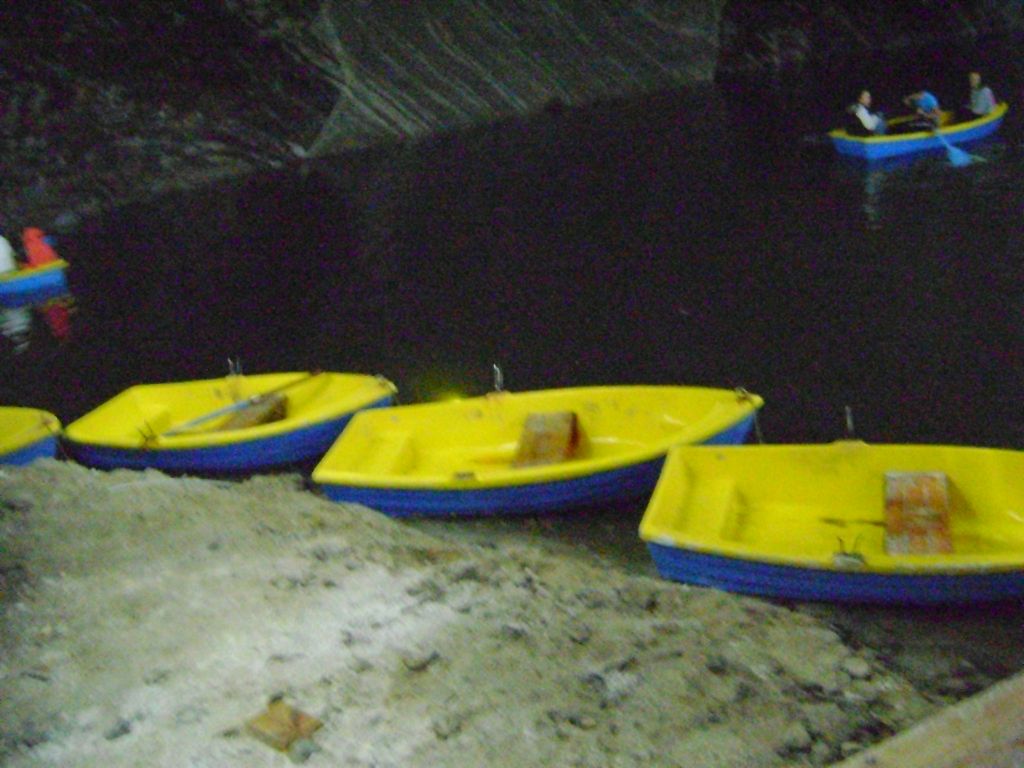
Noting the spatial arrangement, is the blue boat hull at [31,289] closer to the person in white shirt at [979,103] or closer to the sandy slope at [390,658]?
the sandy slope at [390,658]

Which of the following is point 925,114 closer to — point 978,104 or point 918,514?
point 978,104

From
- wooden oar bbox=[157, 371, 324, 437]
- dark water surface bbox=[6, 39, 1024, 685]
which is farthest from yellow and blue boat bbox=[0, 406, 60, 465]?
dark water surface bbox=[6, 39, 1024, 685]

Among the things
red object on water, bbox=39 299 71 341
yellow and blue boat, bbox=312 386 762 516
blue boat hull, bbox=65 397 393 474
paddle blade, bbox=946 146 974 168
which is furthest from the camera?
paddle blade, bbox=946 146 974 168

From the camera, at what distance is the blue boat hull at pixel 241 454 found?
8.66 metres

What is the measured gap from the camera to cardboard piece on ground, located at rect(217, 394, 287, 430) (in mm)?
9070

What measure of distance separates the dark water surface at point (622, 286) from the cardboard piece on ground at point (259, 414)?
78.8 inches

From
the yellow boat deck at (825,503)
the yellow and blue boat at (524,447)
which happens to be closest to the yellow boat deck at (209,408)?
the yellow and blue boat at (524,447)

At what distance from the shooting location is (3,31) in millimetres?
25078

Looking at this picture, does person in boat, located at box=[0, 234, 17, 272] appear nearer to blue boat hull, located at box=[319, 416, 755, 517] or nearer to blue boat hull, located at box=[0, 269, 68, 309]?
blue boat hull, located at box=[0, 269, 68, 309]

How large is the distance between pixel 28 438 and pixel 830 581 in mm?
6816

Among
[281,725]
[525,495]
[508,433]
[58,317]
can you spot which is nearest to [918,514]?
[525,495]

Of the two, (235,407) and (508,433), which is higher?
(235,407)

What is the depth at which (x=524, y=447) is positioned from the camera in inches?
297

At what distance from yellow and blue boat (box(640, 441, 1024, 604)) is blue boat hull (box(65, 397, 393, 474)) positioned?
3.46 metres
